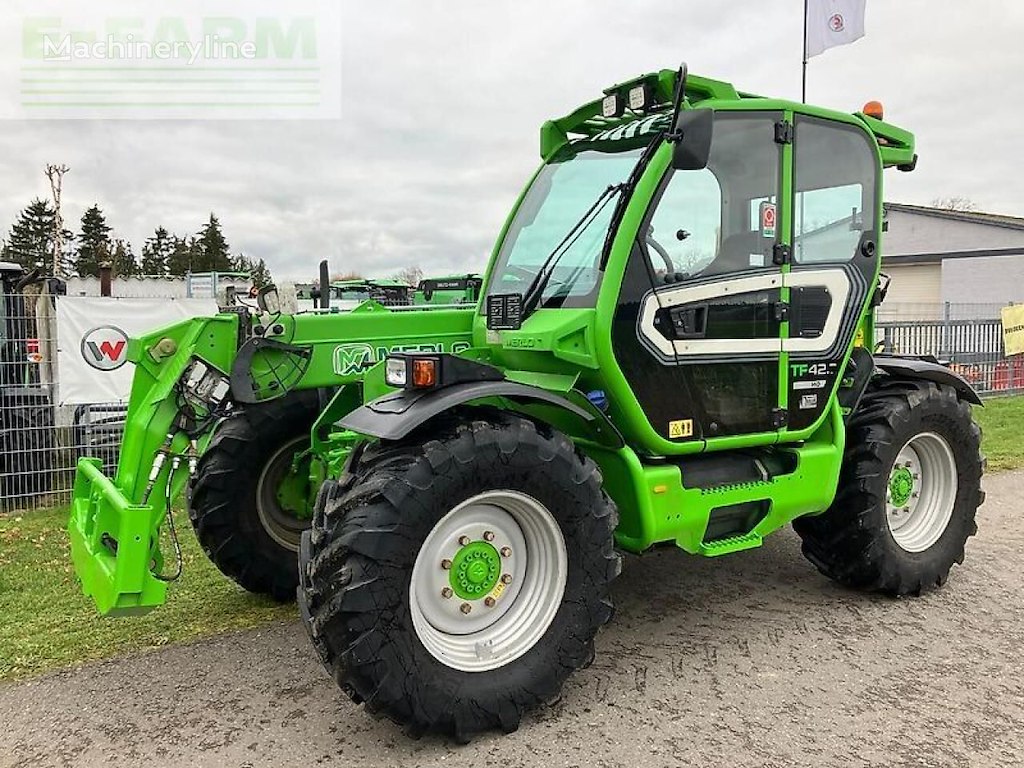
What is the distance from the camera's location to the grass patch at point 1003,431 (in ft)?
30.1

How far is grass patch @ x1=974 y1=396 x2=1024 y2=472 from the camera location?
→ 917 centimetres

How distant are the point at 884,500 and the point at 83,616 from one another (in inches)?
175

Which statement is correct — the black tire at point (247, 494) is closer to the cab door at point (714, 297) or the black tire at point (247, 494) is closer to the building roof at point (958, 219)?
the cab door at point (714, 297)

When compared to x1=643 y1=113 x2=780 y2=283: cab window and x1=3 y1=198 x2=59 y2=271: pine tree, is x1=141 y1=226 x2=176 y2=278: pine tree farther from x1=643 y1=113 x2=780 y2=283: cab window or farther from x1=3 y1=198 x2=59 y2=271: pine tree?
x1=643 y1=113 x2=780 y2=283: cab window

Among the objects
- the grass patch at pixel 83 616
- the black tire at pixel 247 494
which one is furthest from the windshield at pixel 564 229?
the grass patch at pixel 83 616

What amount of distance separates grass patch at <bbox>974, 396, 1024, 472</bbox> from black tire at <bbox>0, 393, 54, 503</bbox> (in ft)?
29.9

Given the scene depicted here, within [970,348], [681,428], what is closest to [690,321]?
[681,428]

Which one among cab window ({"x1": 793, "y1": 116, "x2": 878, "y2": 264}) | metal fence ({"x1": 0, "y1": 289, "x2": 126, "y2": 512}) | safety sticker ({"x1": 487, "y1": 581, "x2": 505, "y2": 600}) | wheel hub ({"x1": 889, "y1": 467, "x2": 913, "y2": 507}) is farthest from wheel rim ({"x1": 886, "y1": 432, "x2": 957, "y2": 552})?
metal fence ({"x1": 0, "y1": 289, "x2": 126, "y2": 512})

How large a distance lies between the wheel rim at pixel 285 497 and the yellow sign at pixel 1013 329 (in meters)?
14.3

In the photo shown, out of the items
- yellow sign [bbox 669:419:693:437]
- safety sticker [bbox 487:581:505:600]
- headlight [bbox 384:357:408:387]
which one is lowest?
safety sticker [bbox 487:581:505:600]

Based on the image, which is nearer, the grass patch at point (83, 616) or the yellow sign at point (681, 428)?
the yellow sign at point (681, 428)

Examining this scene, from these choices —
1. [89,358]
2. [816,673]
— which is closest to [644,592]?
[816,673]

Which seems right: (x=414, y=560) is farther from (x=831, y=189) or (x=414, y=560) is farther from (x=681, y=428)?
(x=831, y=189)

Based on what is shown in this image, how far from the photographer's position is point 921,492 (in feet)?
17.1
